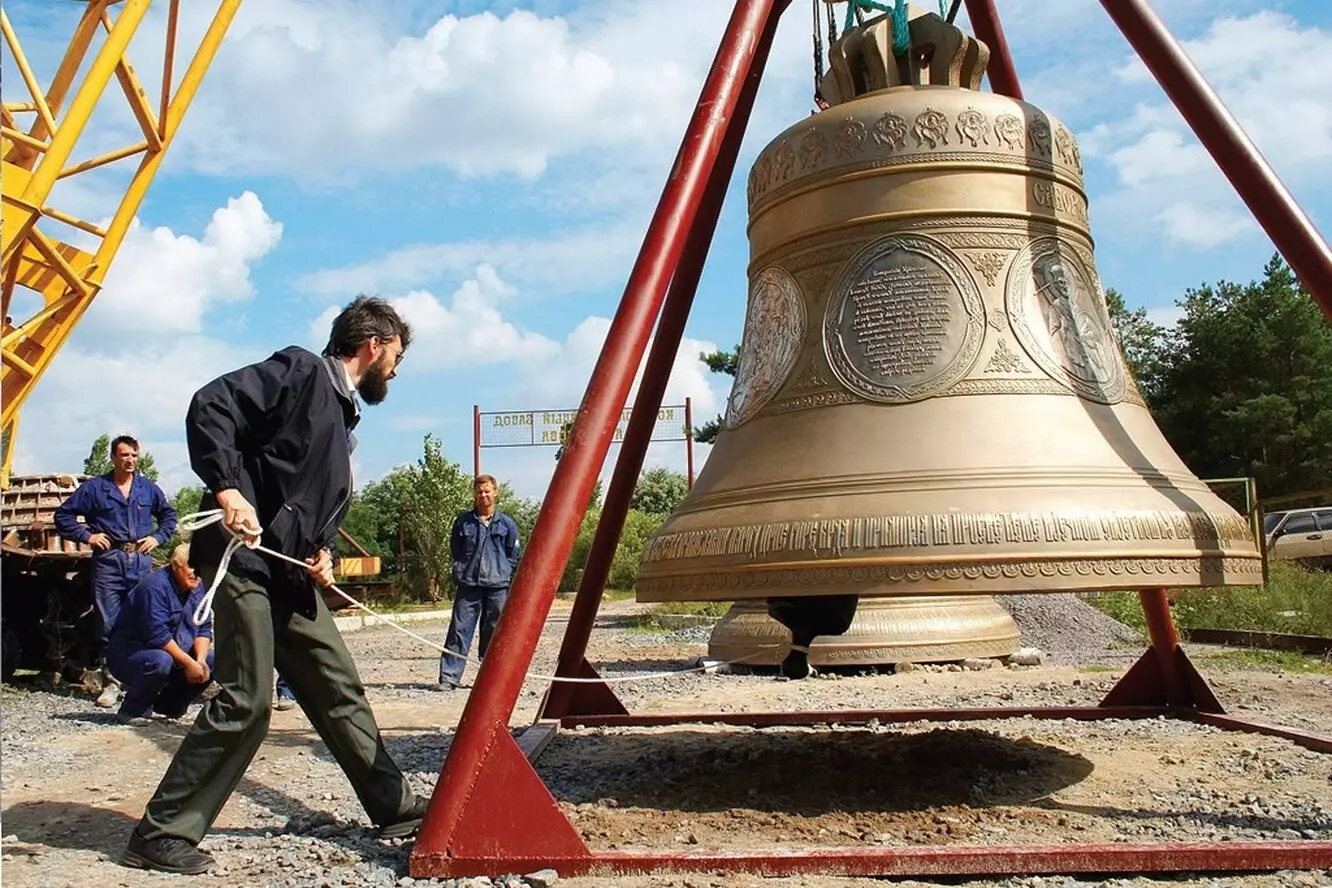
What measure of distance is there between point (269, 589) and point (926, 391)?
6.98ft

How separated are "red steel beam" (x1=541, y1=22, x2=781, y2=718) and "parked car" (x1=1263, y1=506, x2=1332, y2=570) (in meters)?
19.8

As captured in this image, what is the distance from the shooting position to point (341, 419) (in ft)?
11.7

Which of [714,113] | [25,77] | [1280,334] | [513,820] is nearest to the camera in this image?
[513,820]

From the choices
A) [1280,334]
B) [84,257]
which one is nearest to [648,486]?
[1280,334]

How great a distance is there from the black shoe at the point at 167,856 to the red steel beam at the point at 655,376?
1.81 metres

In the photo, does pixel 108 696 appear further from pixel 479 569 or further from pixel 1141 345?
pixel 1141 345

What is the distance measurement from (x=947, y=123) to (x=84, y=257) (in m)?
11.2

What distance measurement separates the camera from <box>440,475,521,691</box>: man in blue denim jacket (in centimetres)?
901

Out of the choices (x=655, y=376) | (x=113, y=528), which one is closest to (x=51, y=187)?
(x=113, y=528)

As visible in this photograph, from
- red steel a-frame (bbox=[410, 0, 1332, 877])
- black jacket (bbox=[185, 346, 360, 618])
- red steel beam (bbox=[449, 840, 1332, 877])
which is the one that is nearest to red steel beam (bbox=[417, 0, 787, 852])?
red steel a-frame (bbox=[410, 0, 1332, 877])

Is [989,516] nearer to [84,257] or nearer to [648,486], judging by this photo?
[84,257]

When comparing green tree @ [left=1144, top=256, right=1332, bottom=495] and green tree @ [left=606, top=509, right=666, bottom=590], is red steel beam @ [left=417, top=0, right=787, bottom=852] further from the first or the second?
green tree @ [left=1144, top=256, right=1332, bottom=495]

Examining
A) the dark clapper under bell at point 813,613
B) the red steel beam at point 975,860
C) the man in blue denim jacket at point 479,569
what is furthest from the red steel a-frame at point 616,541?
the man in blue denim jacket at point 479,569

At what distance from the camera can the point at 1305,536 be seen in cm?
2281
